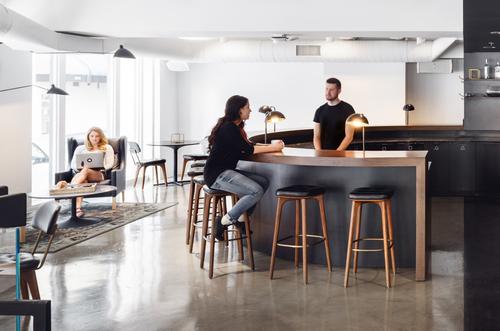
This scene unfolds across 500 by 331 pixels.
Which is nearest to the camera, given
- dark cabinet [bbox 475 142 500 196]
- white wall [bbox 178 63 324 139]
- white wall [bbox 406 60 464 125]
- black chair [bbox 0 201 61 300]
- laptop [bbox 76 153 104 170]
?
black chair [bbox 0 201 61 300]

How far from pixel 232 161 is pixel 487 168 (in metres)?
5.55

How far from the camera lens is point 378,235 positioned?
5.46 m

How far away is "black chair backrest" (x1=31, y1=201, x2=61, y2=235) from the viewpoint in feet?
13.0

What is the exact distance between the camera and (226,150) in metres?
5.38

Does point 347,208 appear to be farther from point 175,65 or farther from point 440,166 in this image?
point 175,65

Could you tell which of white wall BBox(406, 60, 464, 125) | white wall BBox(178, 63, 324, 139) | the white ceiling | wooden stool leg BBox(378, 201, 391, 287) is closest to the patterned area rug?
the white ceiling

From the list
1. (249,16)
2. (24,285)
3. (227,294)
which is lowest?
(227,294)

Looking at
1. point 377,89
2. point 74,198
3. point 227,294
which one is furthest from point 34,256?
point 377,89

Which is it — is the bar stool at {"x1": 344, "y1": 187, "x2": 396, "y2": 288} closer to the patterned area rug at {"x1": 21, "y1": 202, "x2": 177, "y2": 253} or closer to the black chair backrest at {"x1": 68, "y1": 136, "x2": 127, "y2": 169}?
the patterned area rug at {"x1": 21, "y1": 202, "x2": 177, "y2": 253}

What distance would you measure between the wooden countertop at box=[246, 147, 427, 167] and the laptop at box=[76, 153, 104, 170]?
12.3ft

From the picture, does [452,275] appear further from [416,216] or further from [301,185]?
[301,185]

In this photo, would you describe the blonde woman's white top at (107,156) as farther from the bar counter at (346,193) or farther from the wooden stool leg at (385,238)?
the wooden stool leg at (385,238)

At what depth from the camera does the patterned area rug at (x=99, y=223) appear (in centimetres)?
668

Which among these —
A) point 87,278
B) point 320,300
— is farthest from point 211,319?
point 87,278
